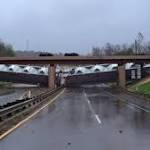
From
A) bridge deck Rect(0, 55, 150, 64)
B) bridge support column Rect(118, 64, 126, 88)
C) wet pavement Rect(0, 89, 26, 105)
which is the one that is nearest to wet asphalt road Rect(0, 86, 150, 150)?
wet pavement Rect(0, 89, 26, 105)

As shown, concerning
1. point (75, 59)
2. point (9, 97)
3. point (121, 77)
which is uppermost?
point (75, 59)

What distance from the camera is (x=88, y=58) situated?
101 metres

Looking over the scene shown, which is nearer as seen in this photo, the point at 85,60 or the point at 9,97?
the point at 9,97

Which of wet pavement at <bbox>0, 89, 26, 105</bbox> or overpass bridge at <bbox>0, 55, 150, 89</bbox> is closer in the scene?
wet pavement at <bbox>0, 89, 26, 105</bbox>

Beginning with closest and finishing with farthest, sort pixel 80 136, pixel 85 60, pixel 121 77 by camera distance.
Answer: pixel 80 136
pixel 85 60
pixel 121 77

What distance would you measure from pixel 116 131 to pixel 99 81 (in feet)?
417

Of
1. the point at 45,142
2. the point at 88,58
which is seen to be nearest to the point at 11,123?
the point at 45,142

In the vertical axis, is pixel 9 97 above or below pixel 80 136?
below

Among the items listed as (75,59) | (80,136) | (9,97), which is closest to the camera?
(80,136)

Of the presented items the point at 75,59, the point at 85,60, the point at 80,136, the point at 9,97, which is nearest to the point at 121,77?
the point at 85,60

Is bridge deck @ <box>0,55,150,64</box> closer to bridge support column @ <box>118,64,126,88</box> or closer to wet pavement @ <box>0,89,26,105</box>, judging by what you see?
bridge support column @ <box>118,64,126,88</box>

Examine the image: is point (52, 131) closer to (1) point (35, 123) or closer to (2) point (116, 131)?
(2) point (116, 131)

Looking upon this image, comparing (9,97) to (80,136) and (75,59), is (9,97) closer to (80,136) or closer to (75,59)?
(75,59)

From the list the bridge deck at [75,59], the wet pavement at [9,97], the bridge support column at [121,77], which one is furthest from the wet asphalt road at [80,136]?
the bridge support column at [121,77]
